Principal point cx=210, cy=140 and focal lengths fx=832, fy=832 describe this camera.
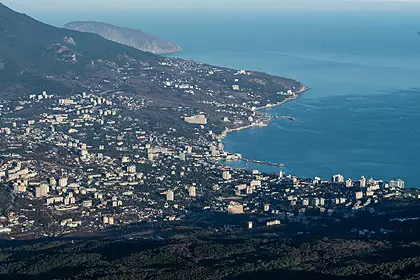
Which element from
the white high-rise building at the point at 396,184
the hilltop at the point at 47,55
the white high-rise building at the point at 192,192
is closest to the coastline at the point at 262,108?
the white high-rise building at the point at 192,192

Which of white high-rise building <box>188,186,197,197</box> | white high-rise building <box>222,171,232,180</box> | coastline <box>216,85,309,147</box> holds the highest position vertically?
coastline <box>216,85,309,147</box>

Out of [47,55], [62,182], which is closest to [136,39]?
[47,55]

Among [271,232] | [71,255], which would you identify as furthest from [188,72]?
[71,255]

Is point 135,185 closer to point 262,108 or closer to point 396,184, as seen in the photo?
point 396,184

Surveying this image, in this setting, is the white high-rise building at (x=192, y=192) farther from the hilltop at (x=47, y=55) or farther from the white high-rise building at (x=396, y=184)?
the hilltop at (x=47, y=55)

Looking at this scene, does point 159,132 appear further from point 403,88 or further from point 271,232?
point 403,88

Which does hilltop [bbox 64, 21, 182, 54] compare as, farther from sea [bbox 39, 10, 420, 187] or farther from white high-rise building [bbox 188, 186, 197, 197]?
white high-rise building [bbox 188, 186, 197, 197]

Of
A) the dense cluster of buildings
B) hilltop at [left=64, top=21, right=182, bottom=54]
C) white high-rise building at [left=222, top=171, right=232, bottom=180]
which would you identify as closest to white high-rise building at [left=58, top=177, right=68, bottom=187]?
the dense cluster of buildings

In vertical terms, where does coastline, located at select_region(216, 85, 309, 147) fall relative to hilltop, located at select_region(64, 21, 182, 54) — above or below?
below
